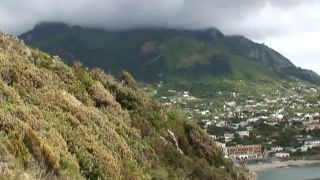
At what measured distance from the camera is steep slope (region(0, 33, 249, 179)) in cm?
1321

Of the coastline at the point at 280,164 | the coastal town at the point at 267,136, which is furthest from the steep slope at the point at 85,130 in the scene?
the coastal town at the point at 267,136

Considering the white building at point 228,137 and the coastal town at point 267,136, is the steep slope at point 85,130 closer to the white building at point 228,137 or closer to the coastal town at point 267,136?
the coastal town at point 267,136

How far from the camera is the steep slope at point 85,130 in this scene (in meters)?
13.2

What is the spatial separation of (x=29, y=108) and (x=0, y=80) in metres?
1.48

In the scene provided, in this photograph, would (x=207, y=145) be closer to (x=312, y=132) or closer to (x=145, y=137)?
(x=145, y=137)

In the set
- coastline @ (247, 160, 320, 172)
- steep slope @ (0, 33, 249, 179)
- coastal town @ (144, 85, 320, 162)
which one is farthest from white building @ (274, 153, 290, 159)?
steep slope @ (0, 33, 249, 179)

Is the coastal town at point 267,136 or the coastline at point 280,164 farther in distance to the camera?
the coastal town at point 267,136

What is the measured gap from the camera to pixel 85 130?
17.4m

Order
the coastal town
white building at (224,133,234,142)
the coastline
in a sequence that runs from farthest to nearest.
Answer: white building at (224,133,234,142), the coastal town, the coastline

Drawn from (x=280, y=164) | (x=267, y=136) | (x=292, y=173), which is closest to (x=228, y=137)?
(x=267, y=136)

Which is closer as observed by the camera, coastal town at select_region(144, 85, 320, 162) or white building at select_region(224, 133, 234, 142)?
coastal town at select_region(144, 85, 320, 162)

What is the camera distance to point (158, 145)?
74.6ft

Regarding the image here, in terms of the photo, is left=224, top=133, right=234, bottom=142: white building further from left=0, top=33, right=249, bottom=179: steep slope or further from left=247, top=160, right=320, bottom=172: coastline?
left=0, top=33, right=249, bottom=179: steep slope

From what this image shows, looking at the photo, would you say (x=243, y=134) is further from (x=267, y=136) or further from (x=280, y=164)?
(x=280, y=164)
